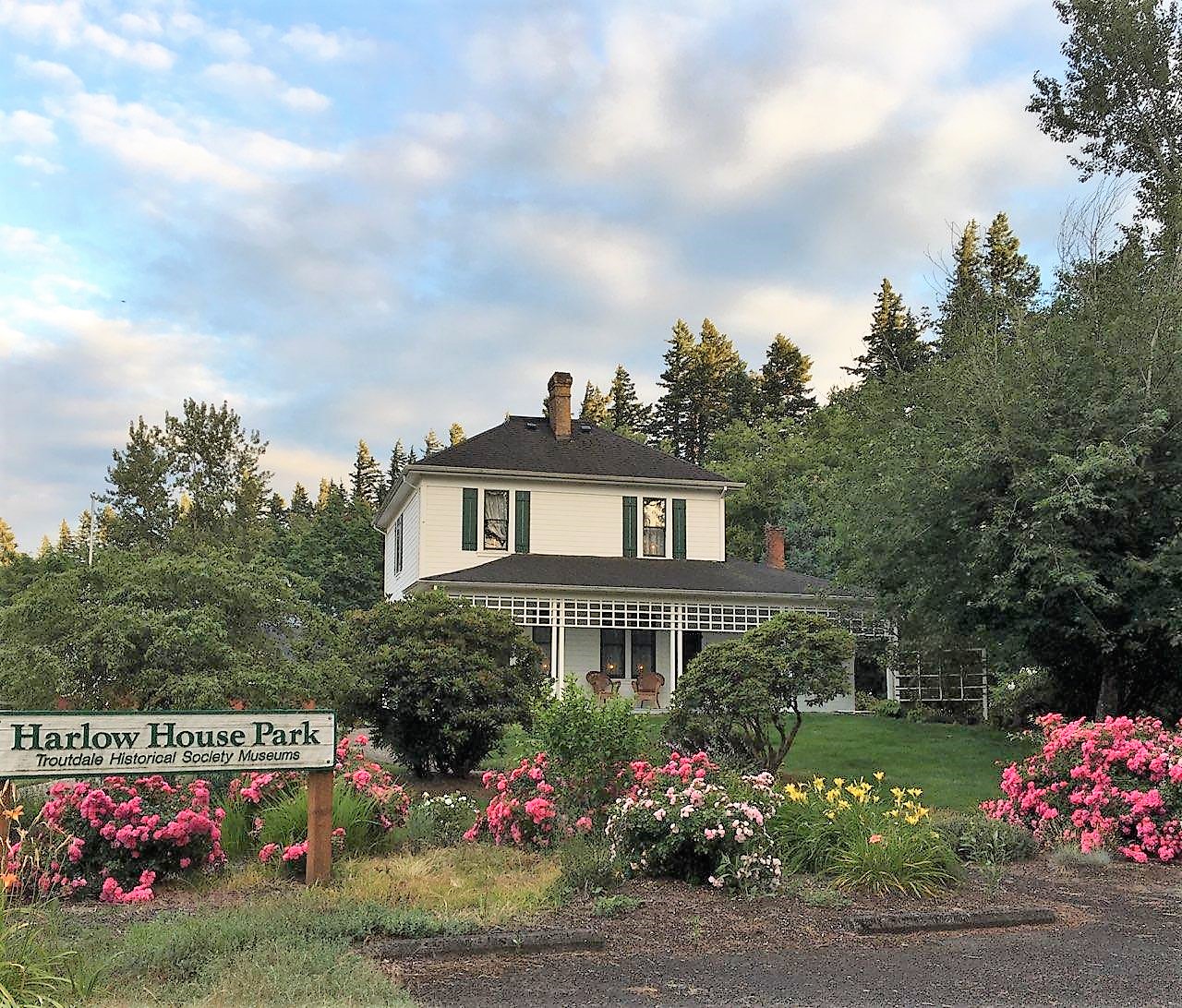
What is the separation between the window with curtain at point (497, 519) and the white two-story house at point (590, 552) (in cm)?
2

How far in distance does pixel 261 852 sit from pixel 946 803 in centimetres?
833

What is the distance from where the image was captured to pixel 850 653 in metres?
12.6

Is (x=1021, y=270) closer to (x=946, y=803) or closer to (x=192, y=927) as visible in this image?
(x=946, y=803)

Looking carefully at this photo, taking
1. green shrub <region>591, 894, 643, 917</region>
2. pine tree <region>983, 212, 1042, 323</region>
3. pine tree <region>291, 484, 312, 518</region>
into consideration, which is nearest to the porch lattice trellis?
pine tree <region>983, 212, 1042, 323</region>

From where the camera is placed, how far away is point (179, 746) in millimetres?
7258

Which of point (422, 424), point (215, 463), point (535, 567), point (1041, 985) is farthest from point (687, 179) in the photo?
point (422, 424)

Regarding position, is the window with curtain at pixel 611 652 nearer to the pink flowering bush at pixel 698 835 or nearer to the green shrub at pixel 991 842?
the green shrub at pixel 991 842

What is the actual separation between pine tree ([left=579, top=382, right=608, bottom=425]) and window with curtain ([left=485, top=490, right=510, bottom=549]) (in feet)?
108

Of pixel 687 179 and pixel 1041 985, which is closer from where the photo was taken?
pixel 1041 985

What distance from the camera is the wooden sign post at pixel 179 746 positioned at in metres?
6.96

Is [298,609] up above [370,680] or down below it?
above

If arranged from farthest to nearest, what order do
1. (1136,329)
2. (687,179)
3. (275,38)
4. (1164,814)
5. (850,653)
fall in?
(687,179), (1136,329), (850,653), (275,38), (1164,814)

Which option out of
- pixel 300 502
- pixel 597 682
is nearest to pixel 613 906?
pixel 597 682

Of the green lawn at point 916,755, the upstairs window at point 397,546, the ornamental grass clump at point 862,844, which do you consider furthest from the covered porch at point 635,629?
the ornamental grass clump at point 862,844
